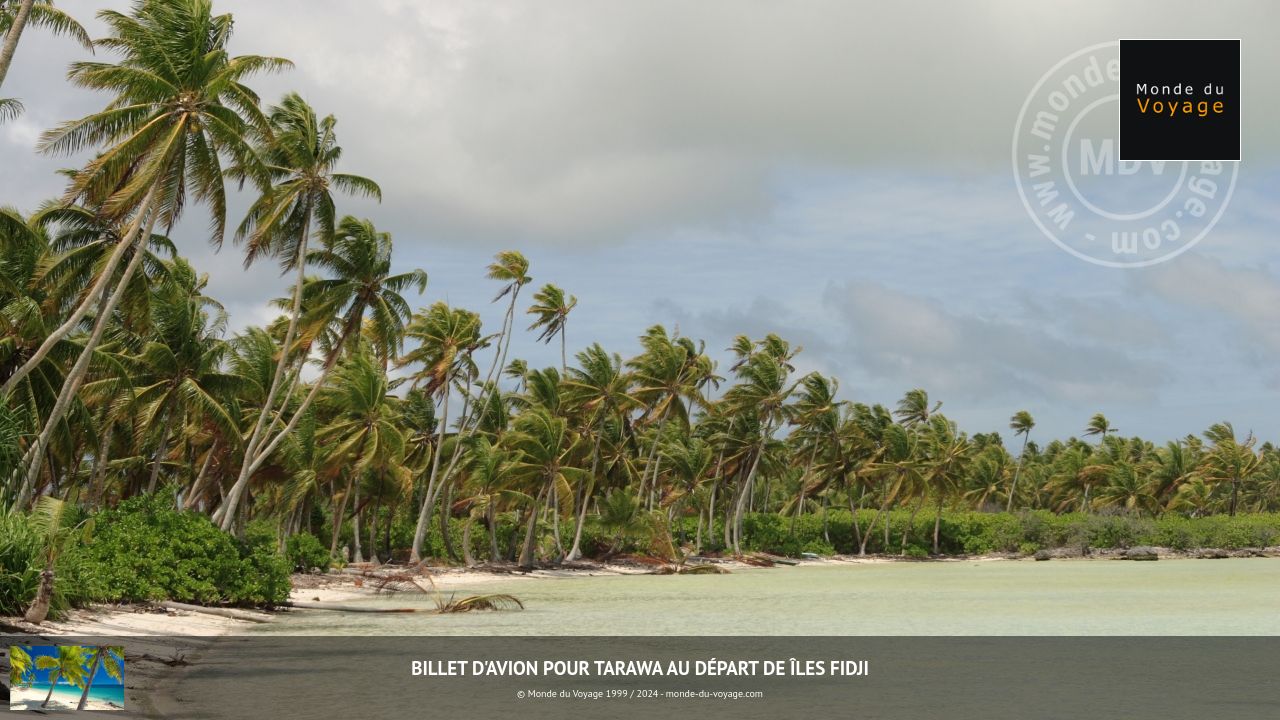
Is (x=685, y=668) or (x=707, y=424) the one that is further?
(x=707, y=424)

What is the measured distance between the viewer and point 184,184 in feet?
73.1


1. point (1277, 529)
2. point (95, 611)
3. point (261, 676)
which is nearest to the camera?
point (261, 676)

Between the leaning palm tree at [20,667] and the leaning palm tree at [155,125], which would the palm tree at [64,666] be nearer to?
the leaning palm tree at [20,667]

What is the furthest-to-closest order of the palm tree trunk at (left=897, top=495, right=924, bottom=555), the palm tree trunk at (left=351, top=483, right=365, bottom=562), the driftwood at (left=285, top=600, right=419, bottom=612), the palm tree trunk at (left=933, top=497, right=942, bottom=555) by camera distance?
the palm tree trunk at (left=897, top=495, right=924, bottom=555) < the palm tree trunk at (left=933, top=497, right=942, bottom=555) < the palm tree trunk at (left=351, top=483, right=365, bottom=562) < the driftwood at (left=285, top=600, right=419, bottom=612)

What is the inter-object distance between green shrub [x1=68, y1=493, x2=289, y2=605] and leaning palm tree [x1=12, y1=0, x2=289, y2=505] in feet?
8.40

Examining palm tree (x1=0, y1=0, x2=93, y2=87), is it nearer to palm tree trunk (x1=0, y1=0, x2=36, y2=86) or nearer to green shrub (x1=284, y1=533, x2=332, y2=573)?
palm tree trunk (x1=0, y1=0, x2=36, y2=86)

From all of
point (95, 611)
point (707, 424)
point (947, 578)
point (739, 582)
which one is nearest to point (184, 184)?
point (95, 611)

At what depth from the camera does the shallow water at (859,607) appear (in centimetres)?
2462

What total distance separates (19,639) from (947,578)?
143 feet

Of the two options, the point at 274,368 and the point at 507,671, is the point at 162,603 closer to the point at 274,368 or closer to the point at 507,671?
the point at 507,671

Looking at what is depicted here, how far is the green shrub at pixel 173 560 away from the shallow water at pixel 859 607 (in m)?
1.42

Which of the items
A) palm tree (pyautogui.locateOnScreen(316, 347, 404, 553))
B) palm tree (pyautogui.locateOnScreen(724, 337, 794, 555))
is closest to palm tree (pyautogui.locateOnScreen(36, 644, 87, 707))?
palm tree (pyautogui.locateOnScreen(316, 347, 404, 553))

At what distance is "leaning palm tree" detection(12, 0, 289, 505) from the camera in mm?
20938

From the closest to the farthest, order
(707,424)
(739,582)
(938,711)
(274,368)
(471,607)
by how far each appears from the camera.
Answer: (938,711) < (471,607) < (274,368) < (739,582) < (707,424)
